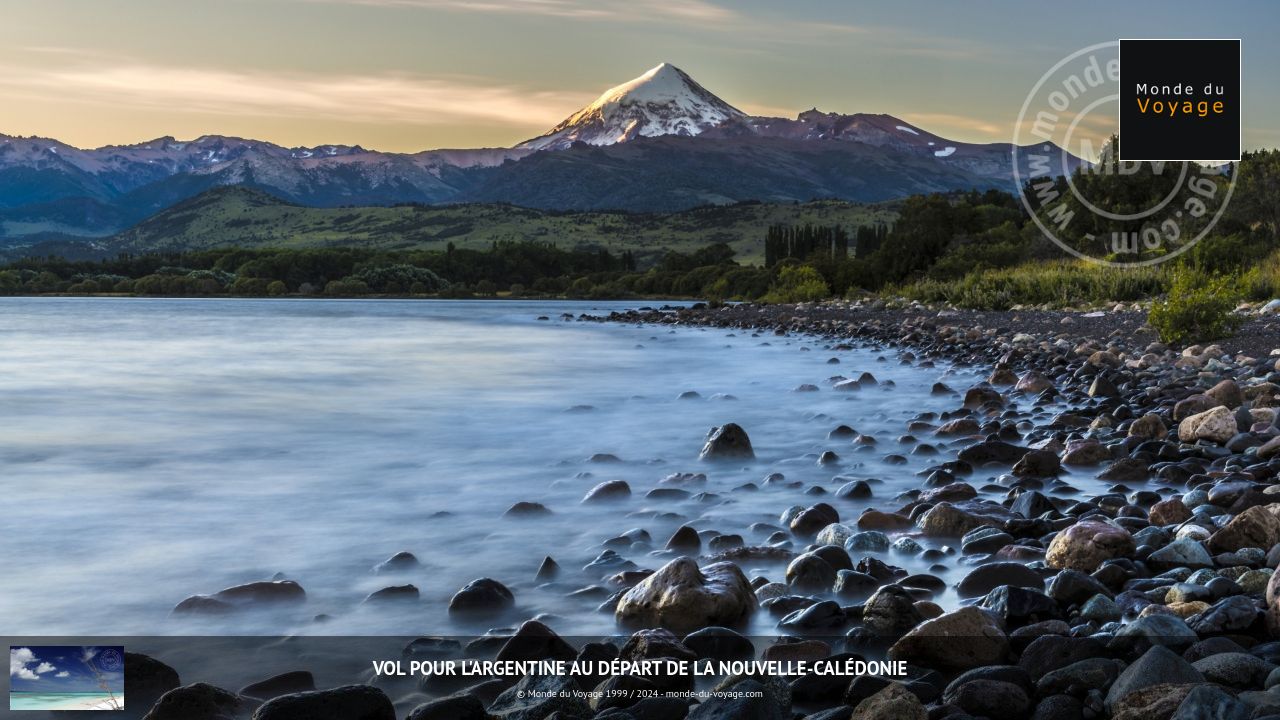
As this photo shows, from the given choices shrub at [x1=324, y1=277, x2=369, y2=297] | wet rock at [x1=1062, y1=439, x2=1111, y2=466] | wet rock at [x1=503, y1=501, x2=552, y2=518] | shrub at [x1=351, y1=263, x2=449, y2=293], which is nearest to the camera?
wet rock at [x1=503, y1=501, x2=552, y2=518]

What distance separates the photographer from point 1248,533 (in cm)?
477

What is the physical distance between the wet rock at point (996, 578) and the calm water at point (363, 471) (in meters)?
1.07

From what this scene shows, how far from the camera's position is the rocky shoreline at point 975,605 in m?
3.21

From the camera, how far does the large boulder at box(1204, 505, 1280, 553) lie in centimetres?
475

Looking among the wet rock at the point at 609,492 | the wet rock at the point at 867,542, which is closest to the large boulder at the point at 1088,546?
the wet rock at the point at 867,542

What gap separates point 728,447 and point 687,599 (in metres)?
5.10

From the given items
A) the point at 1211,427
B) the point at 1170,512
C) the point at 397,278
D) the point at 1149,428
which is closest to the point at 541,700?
the point at 1170,512

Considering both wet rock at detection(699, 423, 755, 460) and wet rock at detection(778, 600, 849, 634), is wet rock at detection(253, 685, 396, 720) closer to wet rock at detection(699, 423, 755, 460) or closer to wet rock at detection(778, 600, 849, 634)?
wet rock at detection(778, 600, 849, 634)

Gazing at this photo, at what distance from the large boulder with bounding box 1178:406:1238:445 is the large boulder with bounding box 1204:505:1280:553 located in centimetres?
337

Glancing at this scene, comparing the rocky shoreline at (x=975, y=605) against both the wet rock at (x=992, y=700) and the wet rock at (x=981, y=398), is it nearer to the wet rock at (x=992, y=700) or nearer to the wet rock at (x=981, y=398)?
the wet rock at (x=992, y=700)

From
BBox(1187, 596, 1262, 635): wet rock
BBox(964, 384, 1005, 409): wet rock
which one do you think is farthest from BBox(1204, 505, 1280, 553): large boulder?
BBox(964, 384, 1005, 409): wet rock

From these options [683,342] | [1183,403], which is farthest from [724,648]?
[683,342]

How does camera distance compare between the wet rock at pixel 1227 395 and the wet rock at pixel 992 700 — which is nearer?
the wet rock at pixel 992 700

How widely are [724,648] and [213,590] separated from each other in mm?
3085
